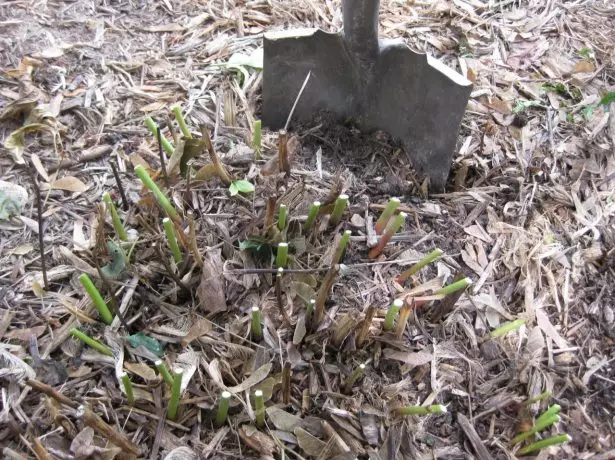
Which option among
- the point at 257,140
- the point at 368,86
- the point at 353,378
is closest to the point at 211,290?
the point at 353,378

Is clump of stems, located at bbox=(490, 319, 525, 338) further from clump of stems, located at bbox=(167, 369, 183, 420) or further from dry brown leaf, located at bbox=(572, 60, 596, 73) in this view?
dry brown leaf, located at bbox=(572, 60, 596, 73)

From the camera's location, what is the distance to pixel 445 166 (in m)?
1.49

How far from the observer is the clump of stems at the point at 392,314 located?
1.09 meters

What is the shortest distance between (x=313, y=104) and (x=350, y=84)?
0.12 meters

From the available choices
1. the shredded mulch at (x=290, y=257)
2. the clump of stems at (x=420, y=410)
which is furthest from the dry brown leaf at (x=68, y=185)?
the clump of stems at (x=420, y=410)

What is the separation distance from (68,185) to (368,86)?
0.84 m

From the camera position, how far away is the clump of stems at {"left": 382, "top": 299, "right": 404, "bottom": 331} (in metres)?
1.09

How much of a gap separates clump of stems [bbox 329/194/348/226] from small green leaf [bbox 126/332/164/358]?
0.49m

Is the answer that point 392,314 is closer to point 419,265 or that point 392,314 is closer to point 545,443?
point 419,265

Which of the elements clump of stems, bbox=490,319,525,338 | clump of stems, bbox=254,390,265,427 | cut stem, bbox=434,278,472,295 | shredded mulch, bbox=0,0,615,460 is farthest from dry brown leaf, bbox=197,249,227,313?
clump of stems, bbox=490,319,525,338

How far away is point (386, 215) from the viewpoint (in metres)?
1.28

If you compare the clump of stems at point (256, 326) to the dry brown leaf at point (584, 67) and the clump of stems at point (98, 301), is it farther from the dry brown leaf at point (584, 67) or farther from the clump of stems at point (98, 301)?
the dry brown leaf at point (584, 67)

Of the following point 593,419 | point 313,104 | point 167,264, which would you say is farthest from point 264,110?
point 593,419

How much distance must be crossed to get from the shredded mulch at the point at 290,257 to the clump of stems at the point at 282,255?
0.15ft
